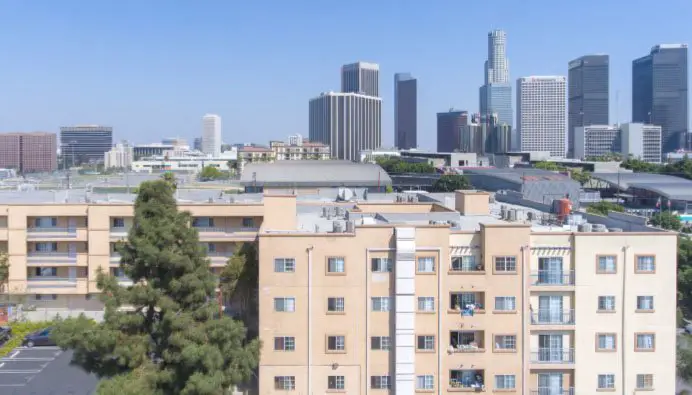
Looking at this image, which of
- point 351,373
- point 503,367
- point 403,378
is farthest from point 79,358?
point 503,367

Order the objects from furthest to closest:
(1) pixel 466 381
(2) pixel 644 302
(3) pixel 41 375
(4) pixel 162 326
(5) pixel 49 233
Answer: (5) pixel 49 233
(3) pixel 41 375
(2) pixel 644 302
(1) pixel 466 381
(4) pixel 162 326

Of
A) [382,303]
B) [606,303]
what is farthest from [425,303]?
[606,303]

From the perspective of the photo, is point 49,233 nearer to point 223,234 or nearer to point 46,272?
point 46,272

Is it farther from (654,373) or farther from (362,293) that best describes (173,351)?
(654,373)

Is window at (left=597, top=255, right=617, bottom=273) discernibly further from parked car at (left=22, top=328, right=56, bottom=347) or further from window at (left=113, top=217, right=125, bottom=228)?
window at (left=113, top=217, right=125, bottom=228)

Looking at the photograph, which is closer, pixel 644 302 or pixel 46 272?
pixel 644 302

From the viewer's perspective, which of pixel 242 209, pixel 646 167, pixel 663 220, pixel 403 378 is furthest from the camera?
pixel 646 167

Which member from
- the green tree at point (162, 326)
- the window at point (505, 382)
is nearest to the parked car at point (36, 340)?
the green tree at point (162, 326)

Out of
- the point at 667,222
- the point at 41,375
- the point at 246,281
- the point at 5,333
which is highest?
the point at 246,281
